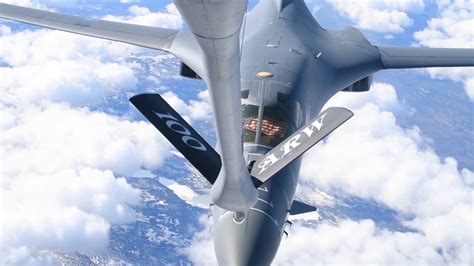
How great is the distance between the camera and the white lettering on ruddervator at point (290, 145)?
10383 millimetres

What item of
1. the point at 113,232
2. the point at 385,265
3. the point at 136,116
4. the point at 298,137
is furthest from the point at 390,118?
the point at 298,137

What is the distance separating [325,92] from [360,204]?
5364 inches

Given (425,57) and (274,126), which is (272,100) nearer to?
(274,126)

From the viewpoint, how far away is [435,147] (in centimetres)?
18725

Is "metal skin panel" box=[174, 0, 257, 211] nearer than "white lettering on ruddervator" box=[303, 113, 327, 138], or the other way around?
"metal skin panel" box=[174, 0, 257, 211]

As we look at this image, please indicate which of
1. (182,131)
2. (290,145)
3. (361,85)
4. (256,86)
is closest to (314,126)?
(290,145)

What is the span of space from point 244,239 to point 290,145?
10.5ft

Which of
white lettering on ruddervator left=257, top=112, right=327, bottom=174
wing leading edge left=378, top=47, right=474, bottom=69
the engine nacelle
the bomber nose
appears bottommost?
the engine nacelle

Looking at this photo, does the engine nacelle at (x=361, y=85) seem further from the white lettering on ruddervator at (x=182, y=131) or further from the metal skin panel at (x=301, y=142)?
the white lettering on ruddervator at (x=182, y=131)

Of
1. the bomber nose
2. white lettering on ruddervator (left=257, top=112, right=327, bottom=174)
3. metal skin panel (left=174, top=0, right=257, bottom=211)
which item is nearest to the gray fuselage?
the bomber nose

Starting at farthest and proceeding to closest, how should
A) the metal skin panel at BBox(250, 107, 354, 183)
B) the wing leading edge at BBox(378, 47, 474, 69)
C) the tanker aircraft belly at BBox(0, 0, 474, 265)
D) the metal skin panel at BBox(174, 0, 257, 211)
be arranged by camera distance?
the wing leading edge at BBox(378, 47, 474, 69) < the metal skin panel at BBox(250, 107, 354, 183) < the tanker aircraft belly at BBox(0, 0, 474, 265) < the metal skin panel at BBox(174, 0, 257, 211)

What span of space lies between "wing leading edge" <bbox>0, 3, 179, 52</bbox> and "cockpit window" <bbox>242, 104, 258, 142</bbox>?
25.1 ft

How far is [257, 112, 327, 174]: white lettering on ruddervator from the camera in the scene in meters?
10.4

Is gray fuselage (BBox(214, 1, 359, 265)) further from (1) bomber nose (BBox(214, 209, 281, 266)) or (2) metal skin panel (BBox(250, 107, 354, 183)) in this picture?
(2) metal skin panel (BBox(250, 107, 354, 183))
